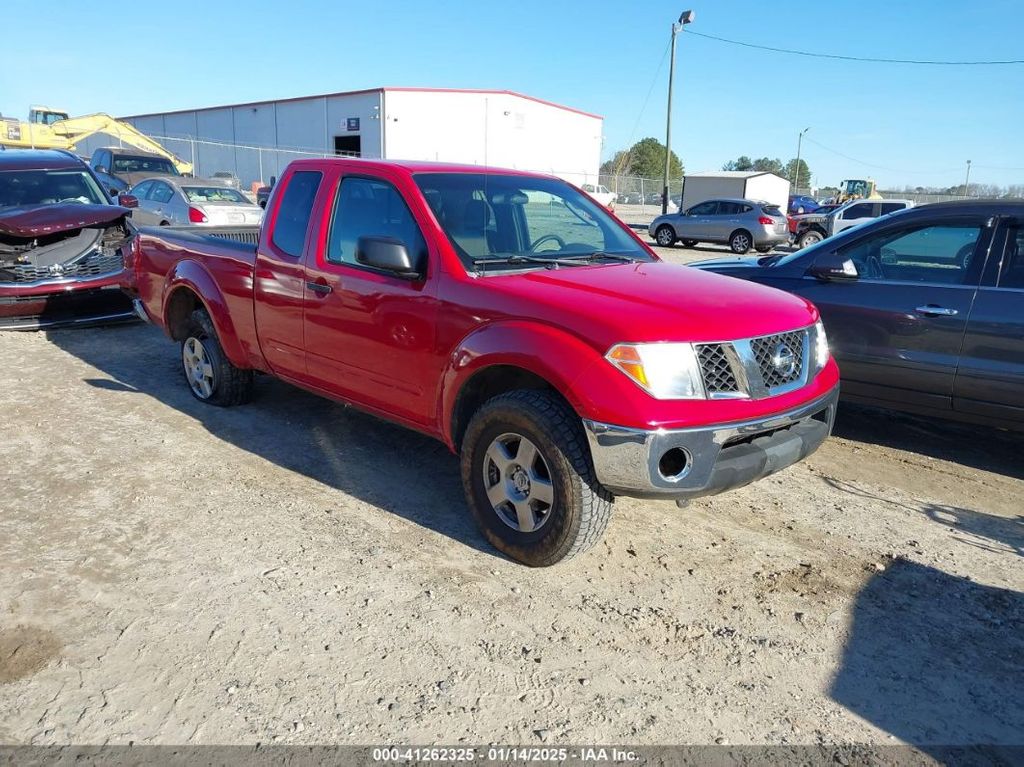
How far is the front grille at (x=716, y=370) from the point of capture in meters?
3.24

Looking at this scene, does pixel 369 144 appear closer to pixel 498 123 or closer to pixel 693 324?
pixel 498 123

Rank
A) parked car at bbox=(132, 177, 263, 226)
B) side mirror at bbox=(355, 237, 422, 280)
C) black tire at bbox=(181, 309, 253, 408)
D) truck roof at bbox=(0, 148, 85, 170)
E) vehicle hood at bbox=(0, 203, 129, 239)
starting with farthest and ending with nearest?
1. parked car at bbox=(132, 177, 263, 226)
2. truck roof at bbox=(0, 148, 85, 170)
3. vehicle hood at bbox=(0, 203, 129, 239)
4. black tire at bbox=(181, 309, 253, 408)
5. side mirror at bbox=(355, 237, 422, 280)

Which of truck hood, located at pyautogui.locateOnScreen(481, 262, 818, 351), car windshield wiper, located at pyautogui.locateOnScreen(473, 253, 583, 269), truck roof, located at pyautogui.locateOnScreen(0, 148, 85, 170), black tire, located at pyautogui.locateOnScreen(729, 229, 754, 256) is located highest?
truck roof, located at pyautogui.locateOnScreen(0, 148, 85, 170)

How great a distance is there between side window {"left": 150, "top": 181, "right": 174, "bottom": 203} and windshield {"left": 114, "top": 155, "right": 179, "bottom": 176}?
6390 mm

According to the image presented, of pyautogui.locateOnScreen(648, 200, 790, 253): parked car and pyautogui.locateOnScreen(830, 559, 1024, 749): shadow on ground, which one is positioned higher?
pyautogui.locateOnScreen(648, 200, 790, 253): parked car

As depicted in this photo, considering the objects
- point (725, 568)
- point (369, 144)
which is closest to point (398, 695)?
point (725, 568)

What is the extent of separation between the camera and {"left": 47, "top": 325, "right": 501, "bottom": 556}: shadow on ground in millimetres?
4273

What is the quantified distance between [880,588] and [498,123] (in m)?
46.7

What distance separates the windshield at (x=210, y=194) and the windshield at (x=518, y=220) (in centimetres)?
1035

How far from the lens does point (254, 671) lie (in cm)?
283

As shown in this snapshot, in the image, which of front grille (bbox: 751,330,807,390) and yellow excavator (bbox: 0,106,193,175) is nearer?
front grille (bbox: 751,330,807,390)

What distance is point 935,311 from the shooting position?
195 inches

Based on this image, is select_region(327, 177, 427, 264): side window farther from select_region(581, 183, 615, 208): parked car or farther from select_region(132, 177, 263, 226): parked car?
select_region(581, 183, 615, 208): parked car

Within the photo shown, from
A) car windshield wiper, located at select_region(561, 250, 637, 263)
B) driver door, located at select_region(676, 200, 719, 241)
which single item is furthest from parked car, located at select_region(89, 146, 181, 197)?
car windshield wiper, located at select_region(561, 250, 637, 263)
